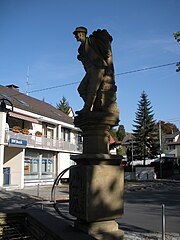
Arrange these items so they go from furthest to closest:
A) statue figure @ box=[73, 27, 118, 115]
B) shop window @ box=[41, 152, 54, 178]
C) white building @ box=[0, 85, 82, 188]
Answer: shop window @ box=[41, 152, 54, 178]
white building @ box=[0, 85, 82, 188]
statue figure @ box=[73, 27, 118, 115]

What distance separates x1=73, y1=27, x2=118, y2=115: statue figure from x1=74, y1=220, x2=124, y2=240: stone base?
1822mm

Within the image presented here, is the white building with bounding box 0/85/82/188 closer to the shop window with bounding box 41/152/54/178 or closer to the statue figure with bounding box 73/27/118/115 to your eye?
the shop window with bounding box 41/152/54/178

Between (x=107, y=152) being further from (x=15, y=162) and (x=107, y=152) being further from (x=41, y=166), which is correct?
(x=41, y=166)

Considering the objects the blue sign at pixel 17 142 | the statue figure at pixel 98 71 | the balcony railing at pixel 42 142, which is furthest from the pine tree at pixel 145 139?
the statue figure at pixel 98 71

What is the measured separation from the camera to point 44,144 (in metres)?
29.9

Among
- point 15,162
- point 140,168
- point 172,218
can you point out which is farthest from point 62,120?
point 172,218

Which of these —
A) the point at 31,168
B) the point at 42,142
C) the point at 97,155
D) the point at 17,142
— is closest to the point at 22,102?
the point at 42,142

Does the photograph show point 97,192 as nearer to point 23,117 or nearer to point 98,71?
point 98,71

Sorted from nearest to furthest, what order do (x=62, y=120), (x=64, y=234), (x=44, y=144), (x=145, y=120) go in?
(x=64, y=234)
(x=44, y=144)
(x=62, y=120)
(x=145, y=120)

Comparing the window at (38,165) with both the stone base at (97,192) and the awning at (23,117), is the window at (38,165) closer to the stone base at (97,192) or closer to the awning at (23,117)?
the awning at (23,117)

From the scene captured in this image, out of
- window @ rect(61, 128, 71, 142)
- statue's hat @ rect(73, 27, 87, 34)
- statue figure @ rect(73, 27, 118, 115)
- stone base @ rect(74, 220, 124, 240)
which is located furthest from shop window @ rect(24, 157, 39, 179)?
statue's hat @ rect(73, 27, 87, 34)

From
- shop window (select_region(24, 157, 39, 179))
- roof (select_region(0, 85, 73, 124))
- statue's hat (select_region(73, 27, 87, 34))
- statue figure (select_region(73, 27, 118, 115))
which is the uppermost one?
roof (select_region(0, 85, 73, 124))

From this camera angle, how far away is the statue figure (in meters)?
4.91

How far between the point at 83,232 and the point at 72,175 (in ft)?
3.05
